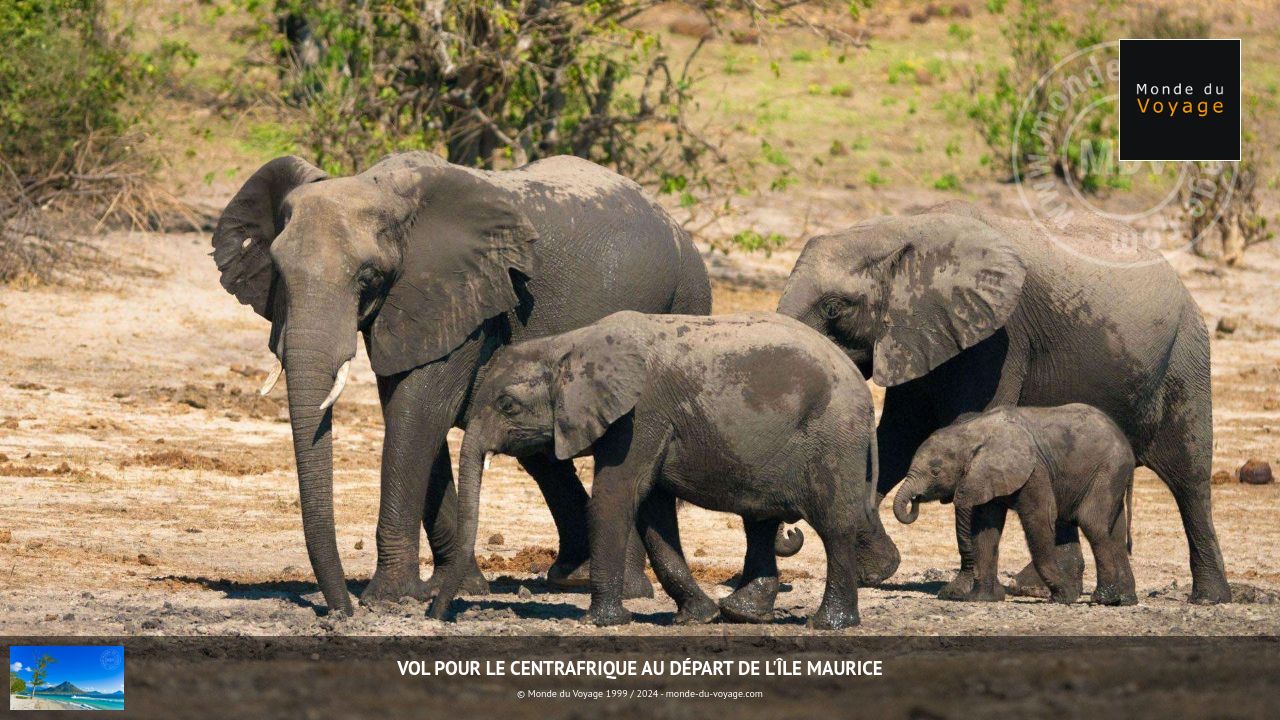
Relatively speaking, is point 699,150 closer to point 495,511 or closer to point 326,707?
point 495,511

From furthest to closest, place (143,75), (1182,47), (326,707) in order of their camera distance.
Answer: (1182,47) → (143,75) → (326,707)

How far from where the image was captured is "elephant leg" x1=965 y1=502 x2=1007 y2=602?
10969 millimetres

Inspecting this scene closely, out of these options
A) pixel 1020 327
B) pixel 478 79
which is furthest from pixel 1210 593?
pixel 478 79

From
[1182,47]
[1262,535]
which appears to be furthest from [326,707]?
[1182,47]

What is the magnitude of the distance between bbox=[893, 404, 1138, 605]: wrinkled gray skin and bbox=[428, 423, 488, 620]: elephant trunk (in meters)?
2.38

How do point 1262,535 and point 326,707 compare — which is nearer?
point 326,707

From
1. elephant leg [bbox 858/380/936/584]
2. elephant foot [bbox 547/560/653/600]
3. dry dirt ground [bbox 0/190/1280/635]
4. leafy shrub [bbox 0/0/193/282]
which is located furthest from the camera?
leafy shrub [bbox 0/0/193/282]

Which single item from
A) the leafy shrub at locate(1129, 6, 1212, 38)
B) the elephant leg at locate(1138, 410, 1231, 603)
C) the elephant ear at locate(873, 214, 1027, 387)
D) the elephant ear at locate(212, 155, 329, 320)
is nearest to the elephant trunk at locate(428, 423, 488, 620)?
the elephant ear at locate(212, 155, 329, 320)

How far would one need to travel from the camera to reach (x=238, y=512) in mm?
13383

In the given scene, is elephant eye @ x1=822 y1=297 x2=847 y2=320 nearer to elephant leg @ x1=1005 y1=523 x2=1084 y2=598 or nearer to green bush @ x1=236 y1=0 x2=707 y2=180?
elephant leg @ x1=1005 y1=523 x2=1084 y2=598

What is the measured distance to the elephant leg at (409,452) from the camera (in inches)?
A: 405

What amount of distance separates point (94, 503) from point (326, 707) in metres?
6.48

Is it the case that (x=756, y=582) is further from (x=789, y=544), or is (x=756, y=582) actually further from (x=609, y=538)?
(x=789, y=544)

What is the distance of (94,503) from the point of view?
515 inches
